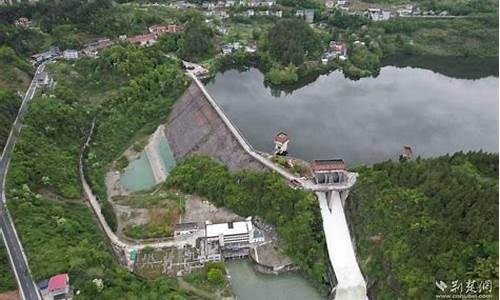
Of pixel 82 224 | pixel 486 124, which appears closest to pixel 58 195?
pixel 82 224

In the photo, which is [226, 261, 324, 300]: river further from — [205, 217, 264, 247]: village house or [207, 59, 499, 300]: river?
[205, 217, 264, 247]: village house

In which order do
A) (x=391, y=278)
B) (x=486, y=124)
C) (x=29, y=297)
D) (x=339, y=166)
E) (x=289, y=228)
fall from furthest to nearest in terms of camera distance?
(x=486, y=124)
(x=339, y=166)
(x=289, y=228)
(x=391, y=278)
(x=29, y=297)

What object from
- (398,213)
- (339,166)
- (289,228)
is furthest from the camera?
(339,166)

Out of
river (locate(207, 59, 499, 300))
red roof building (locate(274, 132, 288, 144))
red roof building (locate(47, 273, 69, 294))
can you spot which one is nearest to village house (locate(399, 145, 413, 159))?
river (locate(207, 59, 499, 300))

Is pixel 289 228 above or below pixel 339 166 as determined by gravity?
below

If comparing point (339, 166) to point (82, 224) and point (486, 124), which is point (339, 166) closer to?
point (82, 224)

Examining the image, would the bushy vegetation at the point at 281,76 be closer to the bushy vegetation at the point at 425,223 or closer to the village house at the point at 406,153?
the village house at the point at 406,153

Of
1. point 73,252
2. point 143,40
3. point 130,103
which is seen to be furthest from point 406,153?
point 143,40

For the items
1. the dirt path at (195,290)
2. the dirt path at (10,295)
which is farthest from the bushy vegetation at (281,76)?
the dirt path at (10,295)
